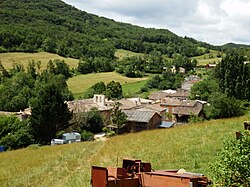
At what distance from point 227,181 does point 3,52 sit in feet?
464

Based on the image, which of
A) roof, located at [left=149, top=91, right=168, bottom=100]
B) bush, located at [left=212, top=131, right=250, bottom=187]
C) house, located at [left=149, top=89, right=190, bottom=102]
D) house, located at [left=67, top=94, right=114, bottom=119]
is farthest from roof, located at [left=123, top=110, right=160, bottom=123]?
bush, located at [left=212, top=131, right=250, bottom=187]

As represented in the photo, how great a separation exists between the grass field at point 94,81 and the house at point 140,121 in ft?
136

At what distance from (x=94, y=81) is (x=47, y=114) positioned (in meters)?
67.2

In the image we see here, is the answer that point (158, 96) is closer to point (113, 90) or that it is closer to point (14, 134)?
point (113, 90)

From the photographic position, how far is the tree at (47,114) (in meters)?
44.6

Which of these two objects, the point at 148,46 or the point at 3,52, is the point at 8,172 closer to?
the point at 3,52

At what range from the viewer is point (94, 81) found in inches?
4390

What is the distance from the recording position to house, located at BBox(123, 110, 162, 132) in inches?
2396

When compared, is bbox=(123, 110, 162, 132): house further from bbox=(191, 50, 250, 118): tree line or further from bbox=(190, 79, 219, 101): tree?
bbox=(190, 79, 219, 101): tree

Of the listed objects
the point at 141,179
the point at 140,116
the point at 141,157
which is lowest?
the point at 140,116

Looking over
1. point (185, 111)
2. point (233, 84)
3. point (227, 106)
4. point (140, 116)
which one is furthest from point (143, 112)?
point (227, 106)

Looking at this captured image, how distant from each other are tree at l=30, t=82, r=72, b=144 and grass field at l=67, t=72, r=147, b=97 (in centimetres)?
5446

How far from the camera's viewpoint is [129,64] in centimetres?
13525

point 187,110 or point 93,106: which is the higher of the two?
point 187,110
